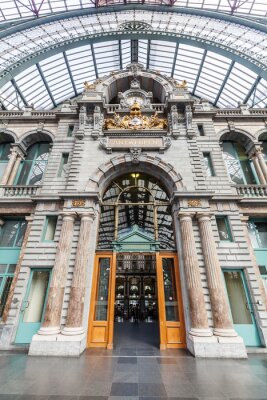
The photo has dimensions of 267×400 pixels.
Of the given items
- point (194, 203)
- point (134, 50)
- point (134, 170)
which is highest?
point (134, 50)

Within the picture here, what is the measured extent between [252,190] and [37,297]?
495 inches

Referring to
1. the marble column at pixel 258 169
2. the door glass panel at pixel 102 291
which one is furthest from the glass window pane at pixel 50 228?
the marble column at pixel 258 169

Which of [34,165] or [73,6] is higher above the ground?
[73,6]

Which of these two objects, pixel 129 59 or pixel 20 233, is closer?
pixel 20 233

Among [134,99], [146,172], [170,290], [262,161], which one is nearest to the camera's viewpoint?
[170,290]

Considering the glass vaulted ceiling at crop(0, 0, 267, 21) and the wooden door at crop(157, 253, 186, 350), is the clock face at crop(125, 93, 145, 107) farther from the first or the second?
the glass vaulted ceiling at crop(0, 0, 267, 21)

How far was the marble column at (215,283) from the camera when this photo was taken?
7.42m

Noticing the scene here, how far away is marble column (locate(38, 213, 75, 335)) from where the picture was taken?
751cm

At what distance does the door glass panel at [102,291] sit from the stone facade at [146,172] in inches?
24.2

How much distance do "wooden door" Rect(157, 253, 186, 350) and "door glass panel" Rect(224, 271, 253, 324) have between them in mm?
2248

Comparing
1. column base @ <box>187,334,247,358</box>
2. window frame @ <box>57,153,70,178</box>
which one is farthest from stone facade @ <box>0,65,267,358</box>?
window frame @ <box>57,153,70,178</box>

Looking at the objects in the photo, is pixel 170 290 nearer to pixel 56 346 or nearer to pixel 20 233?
pixel 56 346

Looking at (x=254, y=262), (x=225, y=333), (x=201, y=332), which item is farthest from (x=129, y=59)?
(x=225, y=333)

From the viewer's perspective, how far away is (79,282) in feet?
26.6
